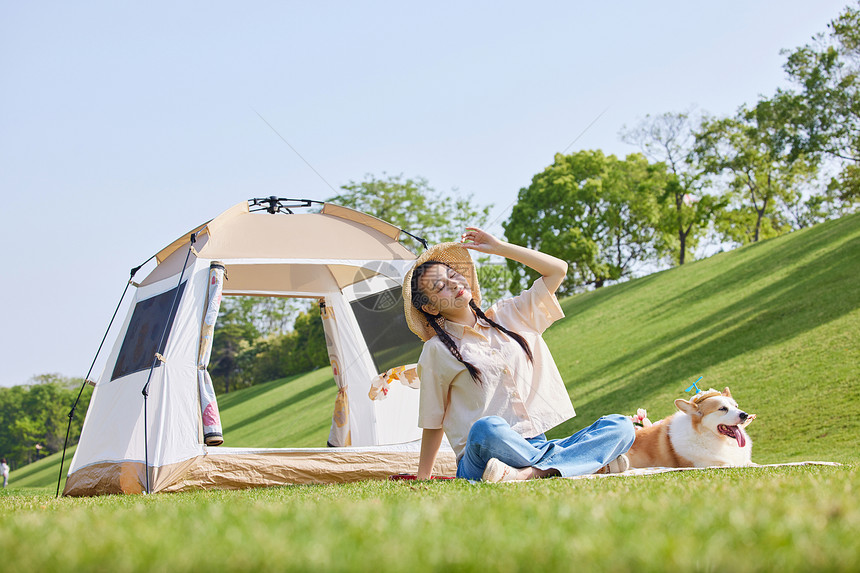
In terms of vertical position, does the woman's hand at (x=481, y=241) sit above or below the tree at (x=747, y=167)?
below

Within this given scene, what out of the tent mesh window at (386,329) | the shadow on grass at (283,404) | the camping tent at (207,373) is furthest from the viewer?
the shadow on grass at (283,404)

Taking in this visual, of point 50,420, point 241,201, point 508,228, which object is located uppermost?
point 508,228

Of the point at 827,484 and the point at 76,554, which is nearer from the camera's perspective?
the point at 76,554

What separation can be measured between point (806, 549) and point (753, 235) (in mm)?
29632

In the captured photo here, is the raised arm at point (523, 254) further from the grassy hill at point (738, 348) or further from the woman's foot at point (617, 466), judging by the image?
the grassy hill at point (738, 348)

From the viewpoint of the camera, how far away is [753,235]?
27844 millimetres

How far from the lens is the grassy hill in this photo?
845 centimetres

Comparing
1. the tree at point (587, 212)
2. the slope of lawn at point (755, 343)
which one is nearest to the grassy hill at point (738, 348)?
the slope of lawn at point (755, 343)

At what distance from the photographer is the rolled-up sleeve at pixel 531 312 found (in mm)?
3914

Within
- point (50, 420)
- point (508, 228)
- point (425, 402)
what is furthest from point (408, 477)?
point (50, 420)

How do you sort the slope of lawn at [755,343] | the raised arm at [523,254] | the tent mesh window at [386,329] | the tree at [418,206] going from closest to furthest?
1. the raised arm at [523,254]
2. the tent mesh window at [386,329]
3. the slope of lawn at [755,343]
4. the tree at [418,206]

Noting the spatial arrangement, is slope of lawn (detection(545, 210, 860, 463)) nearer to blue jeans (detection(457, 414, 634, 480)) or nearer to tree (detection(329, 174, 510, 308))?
blue jeans (detection(457, 414, 634, 480))

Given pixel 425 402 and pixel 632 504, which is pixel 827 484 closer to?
pixel 632 504

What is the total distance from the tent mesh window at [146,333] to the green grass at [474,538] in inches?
165
